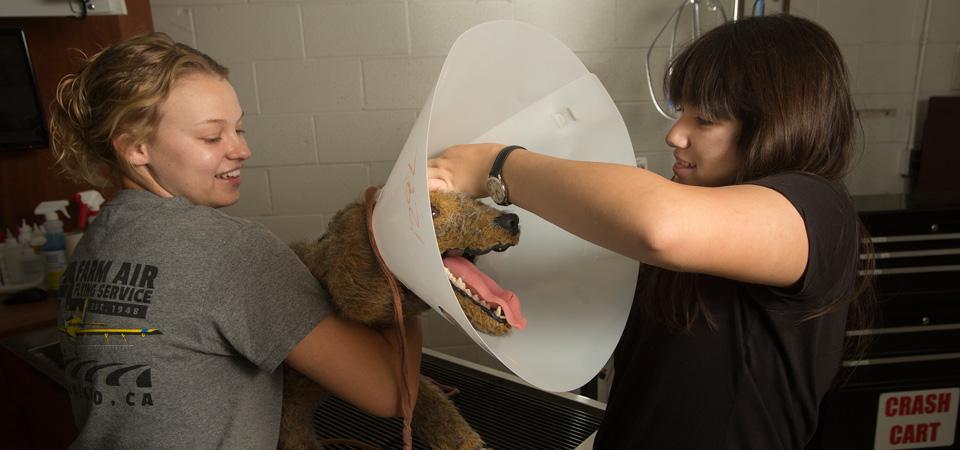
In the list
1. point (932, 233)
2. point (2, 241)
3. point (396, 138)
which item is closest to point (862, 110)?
point (932, 233)

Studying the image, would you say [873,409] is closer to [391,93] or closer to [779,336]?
[779,336]

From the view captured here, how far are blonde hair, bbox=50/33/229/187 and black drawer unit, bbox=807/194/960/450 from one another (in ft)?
5.29

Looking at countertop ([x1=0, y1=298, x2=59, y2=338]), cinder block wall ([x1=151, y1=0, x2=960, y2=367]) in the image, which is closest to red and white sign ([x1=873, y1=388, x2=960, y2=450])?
cinder block wall ([x1=151, y1=0, x2=960, y2=367])

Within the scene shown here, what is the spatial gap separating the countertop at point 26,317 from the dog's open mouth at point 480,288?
4.47 ft

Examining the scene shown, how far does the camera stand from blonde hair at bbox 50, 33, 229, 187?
2.38 feet

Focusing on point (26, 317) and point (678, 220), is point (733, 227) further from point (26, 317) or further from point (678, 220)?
point (26, 317)

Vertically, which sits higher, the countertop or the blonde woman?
the blonde woman

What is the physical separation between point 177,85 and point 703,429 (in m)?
0.80

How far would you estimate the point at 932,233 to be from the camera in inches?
59.4

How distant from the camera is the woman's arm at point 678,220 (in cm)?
50

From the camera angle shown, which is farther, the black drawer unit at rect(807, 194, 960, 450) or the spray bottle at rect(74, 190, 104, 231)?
the spray bottle at rect(74, 190, 104, 231)

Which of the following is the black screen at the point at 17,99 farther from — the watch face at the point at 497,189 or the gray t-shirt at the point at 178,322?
the watch face at the point at 497,189

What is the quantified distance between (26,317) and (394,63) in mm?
1258

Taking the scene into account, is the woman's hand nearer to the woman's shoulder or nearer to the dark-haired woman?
the dark-haired woman
